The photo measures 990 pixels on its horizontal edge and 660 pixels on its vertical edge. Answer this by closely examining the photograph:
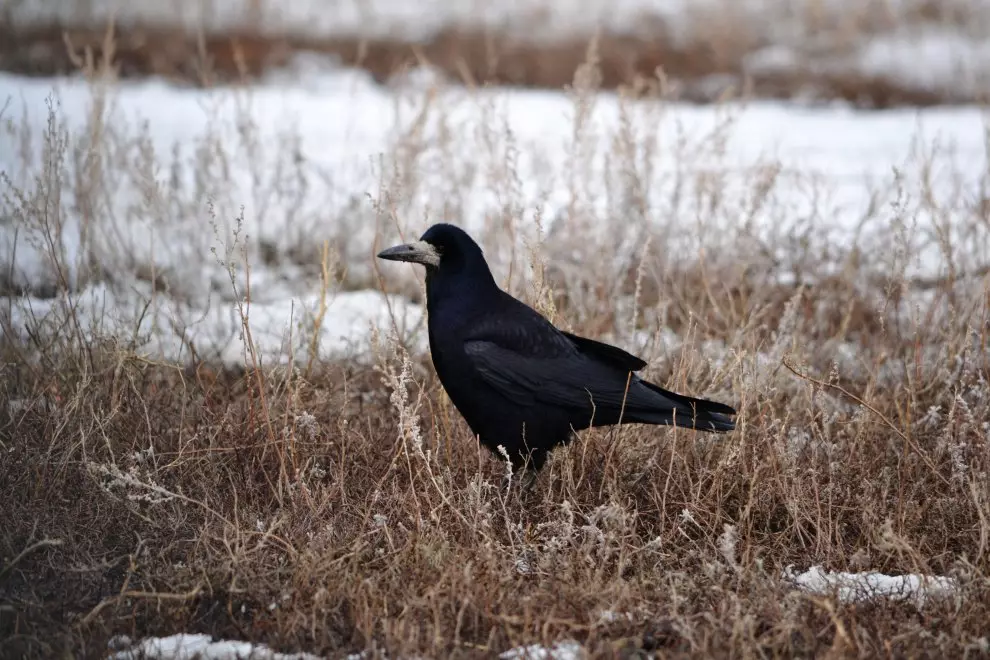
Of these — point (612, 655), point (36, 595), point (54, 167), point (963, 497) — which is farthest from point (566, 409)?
point (54, 167)

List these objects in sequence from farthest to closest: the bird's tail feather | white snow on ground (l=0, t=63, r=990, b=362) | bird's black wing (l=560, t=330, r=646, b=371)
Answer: white snow on ground (l=0, t=63, r=990, b=362) < bird's black wing (l=560, t=330, r=646, b=371) < the bird's tail feather

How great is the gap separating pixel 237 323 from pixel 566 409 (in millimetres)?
2238

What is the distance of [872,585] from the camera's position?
2.81m

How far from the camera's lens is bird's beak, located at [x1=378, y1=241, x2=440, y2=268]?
10.8 feet

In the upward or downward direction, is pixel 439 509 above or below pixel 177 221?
below

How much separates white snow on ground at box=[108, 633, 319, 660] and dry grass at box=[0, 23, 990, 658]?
6 cm

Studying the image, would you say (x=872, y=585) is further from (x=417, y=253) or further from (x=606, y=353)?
(x=417, y=253)

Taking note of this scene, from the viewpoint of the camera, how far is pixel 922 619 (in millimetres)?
2641

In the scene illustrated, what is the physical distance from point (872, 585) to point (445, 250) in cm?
166

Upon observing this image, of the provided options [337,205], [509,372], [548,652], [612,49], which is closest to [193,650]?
[548,652]

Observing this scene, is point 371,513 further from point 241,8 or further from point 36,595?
point 241,8

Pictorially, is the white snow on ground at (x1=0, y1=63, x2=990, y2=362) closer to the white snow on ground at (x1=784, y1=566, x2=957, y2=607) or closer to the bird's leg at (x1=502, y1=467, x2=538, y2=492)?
the bird's leg at (x1=502, y1=467, x2=538, y2=492)

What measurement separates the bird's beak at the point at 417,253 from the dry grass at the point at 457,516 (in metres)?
0.34

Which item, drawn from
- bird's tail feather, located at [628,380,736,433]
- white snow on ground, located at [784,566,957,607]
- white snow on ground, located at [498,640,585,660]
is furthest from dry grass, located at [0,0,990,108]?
white snow on ground, located at [498,640,585,660]
